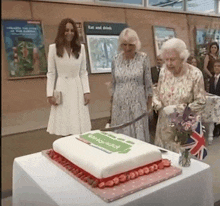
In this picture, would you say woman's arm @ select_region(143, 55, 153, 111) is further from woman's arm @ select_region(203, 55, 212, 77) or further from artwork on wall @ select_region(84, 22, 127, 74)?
woman's arm @ select_region(203, 55, 212, 77)

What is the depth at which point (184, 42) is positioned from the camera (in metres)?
0.92

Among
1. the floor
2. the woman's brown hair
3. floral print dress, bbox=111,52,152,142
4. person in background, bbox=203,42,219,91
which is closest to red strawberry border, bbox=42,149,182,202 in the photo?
the floor

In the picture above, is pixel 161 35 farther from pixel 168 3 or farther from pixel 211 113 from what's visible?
pixel 211 113

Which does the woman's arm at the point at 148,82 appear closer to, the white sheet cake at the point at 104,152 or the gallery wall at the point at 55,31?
the gallery wall at the point at 55,31

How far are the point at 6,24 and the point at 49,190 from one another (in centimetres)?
40

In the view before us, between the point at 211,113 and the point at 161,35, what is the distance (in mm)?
536

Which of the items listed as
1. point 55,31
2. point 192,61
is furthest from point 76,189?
point 192,61

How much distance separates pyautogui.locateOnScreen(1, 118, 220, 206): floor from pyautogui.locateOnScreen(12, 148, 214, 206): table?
66 millimetres

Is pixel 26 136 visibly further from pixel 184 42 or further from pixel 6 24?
pixel 184 42

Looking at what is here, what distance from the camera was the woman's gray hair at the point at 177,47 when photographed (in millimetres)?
876

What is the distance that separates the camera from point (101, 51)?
744mm

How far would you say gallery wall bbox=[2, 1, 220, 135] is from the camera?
0.56 meters

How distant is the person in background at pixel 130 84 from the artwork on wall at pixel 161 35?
49mm

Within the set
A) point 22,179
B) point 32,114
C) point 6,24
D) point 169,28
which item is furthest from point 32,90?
point 169,28
